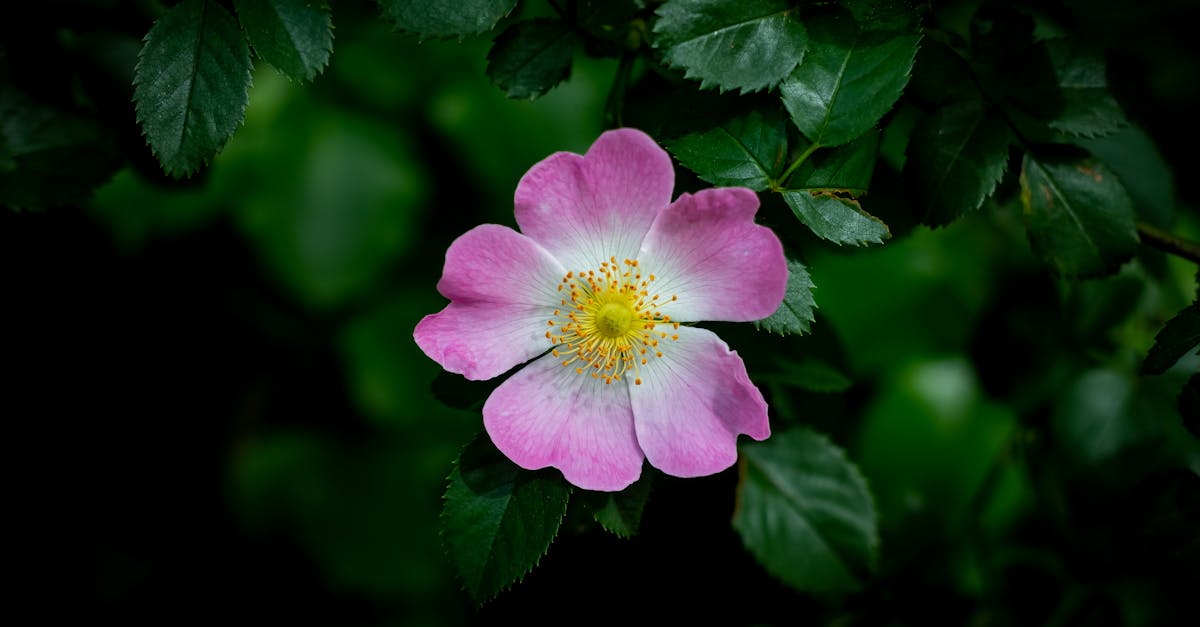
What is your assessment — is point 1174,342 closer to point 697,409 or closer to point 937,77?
point 937,77

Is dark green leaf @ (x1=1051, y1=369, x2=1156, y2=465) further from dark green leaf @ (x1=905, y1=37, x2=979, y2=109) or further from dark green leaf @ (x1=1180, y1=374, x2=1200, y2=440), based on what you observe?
dark green leaf @ (x1=905, y1=37, x2=979, y2=109)

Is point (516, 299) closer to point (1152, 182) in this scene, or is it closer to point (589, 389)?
point (589, 389)

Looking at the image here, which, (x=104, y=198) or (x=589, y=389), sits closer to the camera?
(x=589, y=389)

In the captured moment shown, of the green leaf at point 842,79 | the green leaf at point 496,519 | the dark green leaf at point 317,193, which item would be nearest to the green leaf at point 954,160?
the green leaf at point 842,79

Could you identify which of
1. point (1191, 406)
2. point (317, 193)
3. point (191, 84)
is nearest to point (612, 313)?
point (191, 84)

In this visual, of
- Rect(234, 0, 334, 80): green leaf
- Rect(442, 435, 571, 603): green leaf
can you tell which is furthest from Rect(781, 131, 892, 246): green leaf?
Rect(234, 0, 334, 80): green leaf

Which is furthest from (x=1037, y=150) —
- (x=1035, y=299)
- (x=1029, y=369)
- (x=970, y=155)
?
(x=1029, y=369)
